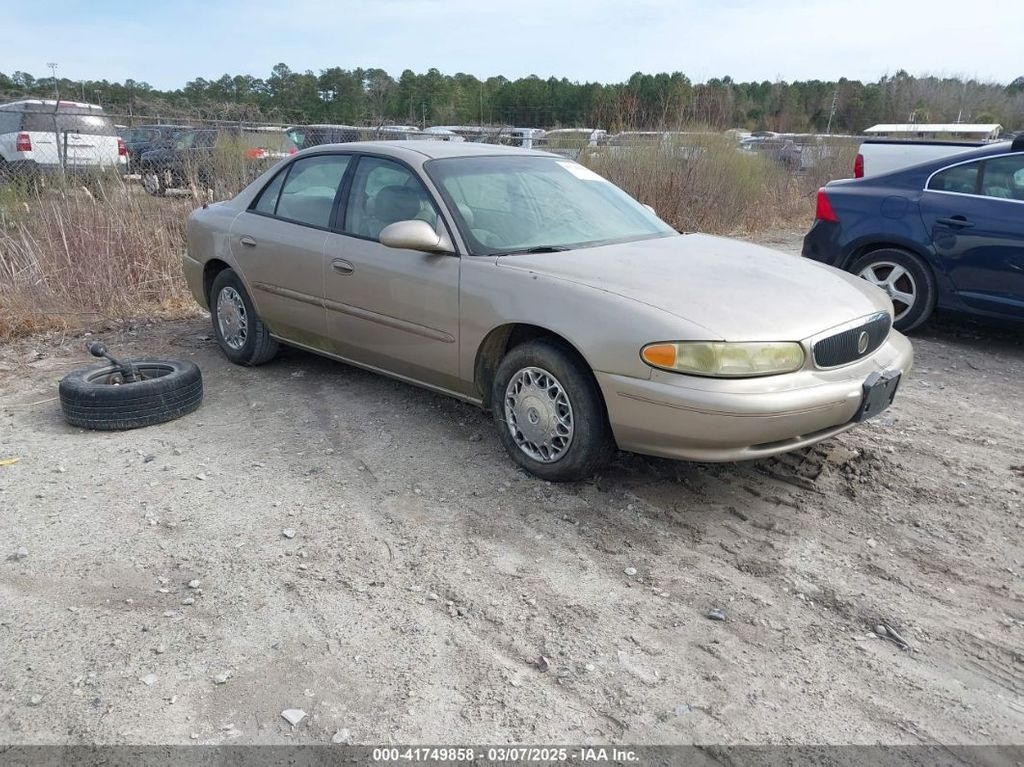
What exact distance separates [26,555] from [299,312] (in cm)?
221

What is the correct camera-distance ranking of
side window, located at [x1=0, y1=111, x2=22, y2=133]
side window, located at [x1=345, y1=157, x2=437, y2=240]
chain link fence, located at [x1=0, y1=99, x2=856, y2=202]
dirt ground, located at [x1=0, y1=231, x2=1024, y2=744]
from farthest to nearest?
side window, located at [x1=0, y1=111, x2=22, y2=133], chain link fence, located at [x1=0, y1=99, x2=856, y2=202], side window, located at [x1=345, y1=157, x2=437, y2=240], dirt ground, located at [x1=0, y1=231, x2=1024, y2=744]

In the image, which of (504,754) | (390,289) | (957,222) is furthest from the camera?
(957,222)

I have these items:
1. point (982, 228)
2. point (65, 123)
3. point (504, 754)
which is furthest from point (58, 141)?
point (982, 228)

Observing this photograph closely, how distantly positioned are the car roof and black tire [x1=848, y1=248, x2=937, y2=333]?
317 cm

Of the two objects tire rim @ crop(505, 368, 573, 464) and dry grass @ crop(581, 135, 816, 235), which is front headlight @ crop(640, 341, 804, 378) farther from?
dry grass @ crop(581, 135, 816, 235)

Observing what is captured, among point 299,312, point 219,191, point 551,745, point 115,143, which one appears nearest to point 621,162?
point 219,191

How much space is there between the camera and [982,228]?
241 inches

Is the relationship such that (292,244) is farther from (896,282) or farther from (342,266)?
(896,282)

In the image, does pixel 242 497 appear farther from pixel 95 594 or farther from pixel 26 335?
pixel 26 335

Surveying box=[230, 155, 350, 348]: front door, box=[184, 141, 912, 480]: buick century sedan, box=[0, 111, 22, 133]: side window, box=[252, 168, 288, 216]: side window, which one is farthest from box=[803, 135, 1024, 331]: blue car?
box=[0, 111, 22, 133]: side window

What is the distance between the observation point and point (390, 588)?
3.16m

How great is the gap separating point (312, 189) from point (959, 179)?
16.1 feet

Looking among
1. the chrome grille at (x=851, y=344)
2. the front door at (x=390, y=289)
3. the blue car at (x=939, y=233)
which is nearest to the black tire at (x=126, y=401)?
the front door at (x=390, y=289)

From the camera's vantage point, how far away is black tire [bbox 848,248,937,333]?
6.48m
